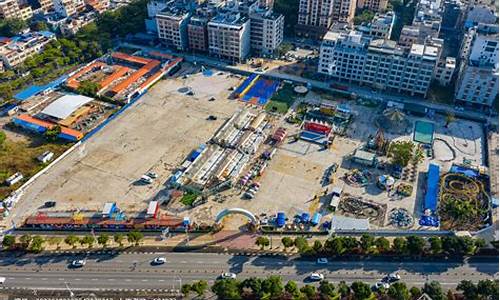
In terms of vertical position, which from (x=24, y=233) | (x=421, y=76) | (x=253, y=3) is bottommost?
(x=24, y=233)

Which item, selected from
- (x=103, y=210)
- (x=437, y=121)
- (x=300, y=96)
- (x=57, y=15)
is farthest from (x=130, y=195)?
(x=57, y=15)

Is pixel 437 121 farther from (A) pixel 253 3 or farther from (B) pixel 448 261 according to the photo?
(A) pixel 253 3

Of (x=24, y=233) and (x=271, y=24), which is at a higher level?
(x=271, y=24)

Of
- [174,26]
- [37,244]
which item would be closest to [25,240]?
[37,244]

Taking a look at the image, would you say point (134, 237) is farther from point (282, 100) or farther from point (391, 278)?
point (282, 100)

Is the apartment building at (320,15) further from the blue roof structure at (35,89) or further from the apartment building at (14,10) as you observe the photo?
the apartment building at (14,10)

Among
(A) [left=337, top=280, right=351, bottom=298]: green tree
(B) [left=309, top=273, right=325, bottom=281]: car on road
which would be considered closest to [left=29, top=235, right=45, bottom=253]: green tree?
(B) [left=309, top=273, right=325, bottom=281]: car on road
